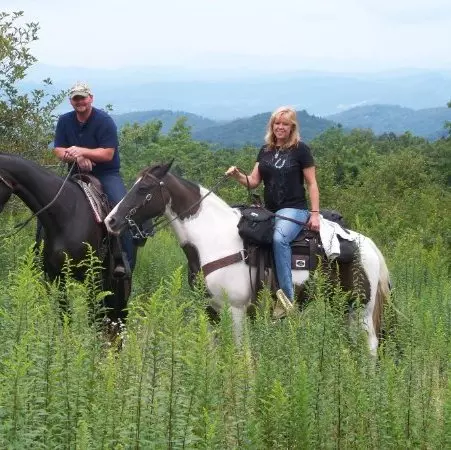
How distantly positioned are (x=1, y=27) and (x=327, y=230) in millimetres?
7367

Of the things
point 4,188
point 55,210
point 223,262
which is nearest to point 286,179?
point 223,262

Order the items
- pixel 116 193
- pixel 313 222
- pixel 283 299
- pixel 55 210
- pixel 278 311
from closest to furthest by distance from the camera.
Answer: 1. pixel 283 299
2. pixel 278 311
3. pixel 313 222
4. pixel 55 210
5. pixel 116 193

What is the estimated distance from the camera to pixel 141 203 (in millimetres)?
7316

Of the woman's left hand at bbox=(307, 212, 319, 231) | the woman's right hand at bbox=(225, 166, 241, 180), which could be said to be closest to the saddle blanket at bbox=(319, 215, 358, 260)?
the woman's left hand at bbox=(307, 212, 319, 231)

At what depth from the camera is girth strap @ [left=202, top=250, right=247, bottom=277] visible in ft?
24.0

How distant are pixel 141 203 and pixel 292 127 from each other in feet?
4.92

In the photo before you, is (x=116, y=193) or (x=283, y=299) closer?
(x=283, y=299)

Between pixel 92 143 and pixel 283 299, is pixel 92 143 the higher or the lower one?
the higher one

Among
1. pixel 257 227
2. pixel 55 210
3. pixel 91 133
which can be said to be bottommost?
Result: pixel 257 227

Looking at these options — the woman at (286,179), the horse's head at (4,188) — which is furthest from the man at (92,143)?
the woman at (286,179)

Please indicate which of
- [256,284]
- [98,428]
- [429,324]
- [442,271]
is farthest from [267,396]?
[442,271]

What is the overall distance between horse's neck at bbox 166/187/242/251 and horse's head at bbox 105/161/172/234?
5.4 inches

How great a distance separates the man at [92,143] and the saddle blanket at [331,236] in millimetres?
1997

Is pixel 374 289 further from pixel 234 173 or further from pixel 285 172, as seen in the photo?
pixel 234 173
